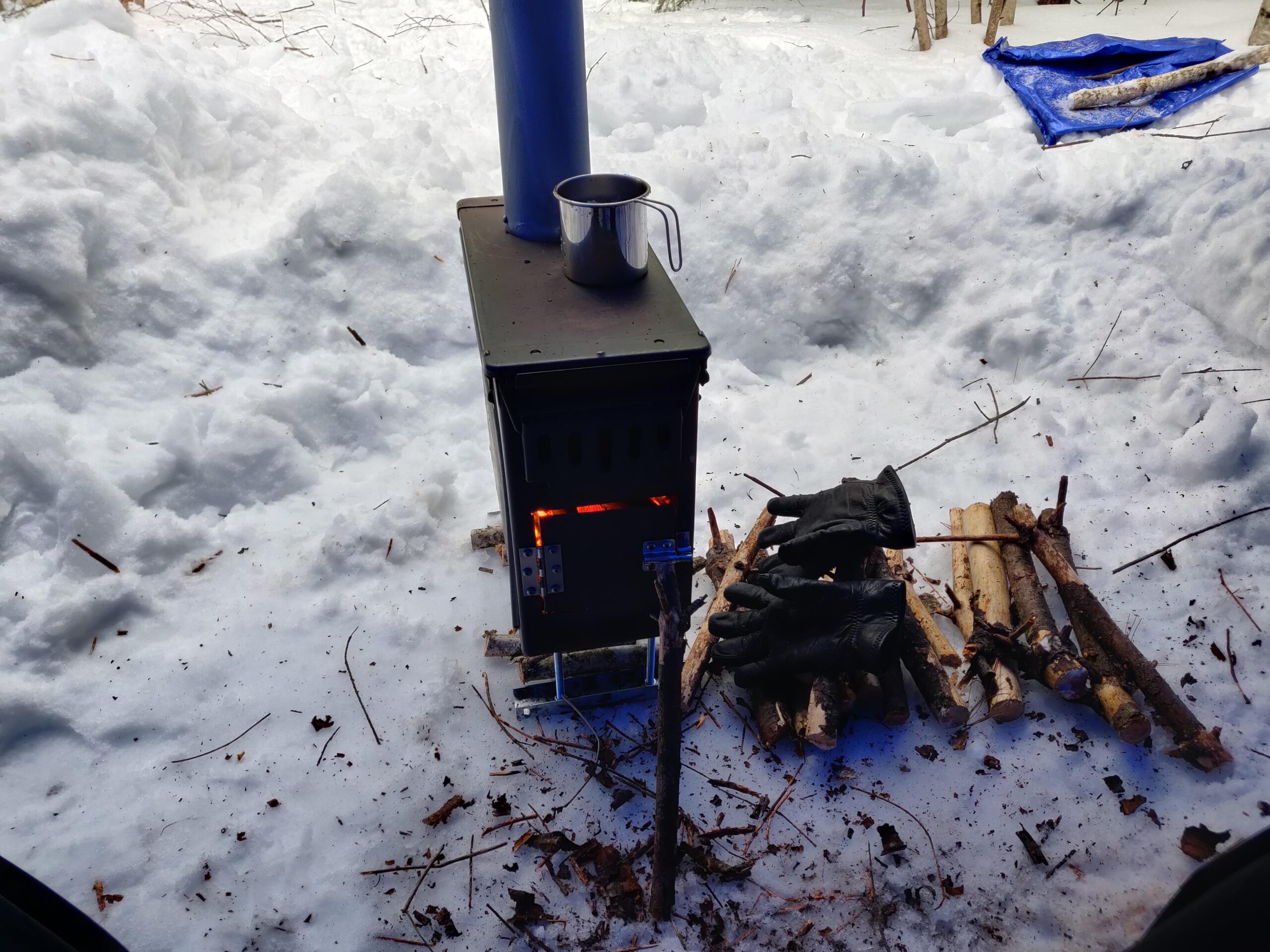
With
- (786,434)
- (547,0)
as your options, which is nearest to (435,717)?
(786,434)

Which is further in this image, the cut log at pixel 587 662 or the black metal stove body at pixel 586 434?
Result: the cut log at pixel 587 662

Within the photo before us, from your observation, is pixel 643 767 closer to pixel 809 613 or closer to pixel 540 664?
pixel 540 664

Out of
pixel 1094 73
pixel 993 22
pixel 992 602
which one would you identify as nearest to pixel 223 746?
pixel 992 602

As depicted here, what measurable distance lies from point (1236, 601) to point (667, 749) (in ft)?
8.63

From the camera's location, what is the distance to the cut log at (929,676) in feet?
9.62

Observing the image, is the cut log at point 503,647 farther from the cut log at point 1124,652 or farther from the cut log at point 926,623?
the cut log at point 1124,652

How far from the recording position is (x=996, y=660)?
308 cm

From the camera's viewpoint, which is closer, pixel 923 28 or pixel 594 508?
pixel 594 508

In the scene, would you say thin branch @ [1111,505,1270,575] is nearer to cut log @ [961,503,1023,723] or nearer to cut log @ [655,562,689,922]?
cut log @ [961,503,1023,723]

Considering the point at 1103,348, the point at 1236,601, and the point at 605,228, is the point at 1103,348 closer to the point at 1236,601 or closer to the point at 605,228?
the point at 1236,601

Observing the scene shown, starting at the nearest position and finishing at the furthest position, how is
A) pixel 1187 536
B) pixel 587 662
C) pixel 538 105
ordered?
pixel 538 105
pixel 587 662
pixel 1187 536

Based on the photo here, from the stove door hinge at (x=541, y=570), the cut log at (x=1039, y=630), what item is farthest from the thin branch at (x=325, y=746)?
the cut log at (x=1039, y=630)

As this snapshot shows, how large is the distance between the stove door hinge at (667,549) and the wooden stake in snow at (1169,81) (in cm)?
467

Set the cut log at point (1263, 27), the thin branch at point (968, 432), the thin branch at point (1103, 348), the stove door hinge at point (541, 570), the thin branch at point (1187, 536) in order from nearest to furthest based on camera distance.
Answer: the stove door hinge at point (541, 570) → the thin branch at point (1187, 536) → the thin branch at point (968, 432) → the thin branch at point (1103, 348) → the cut log at point (1263, 27)
